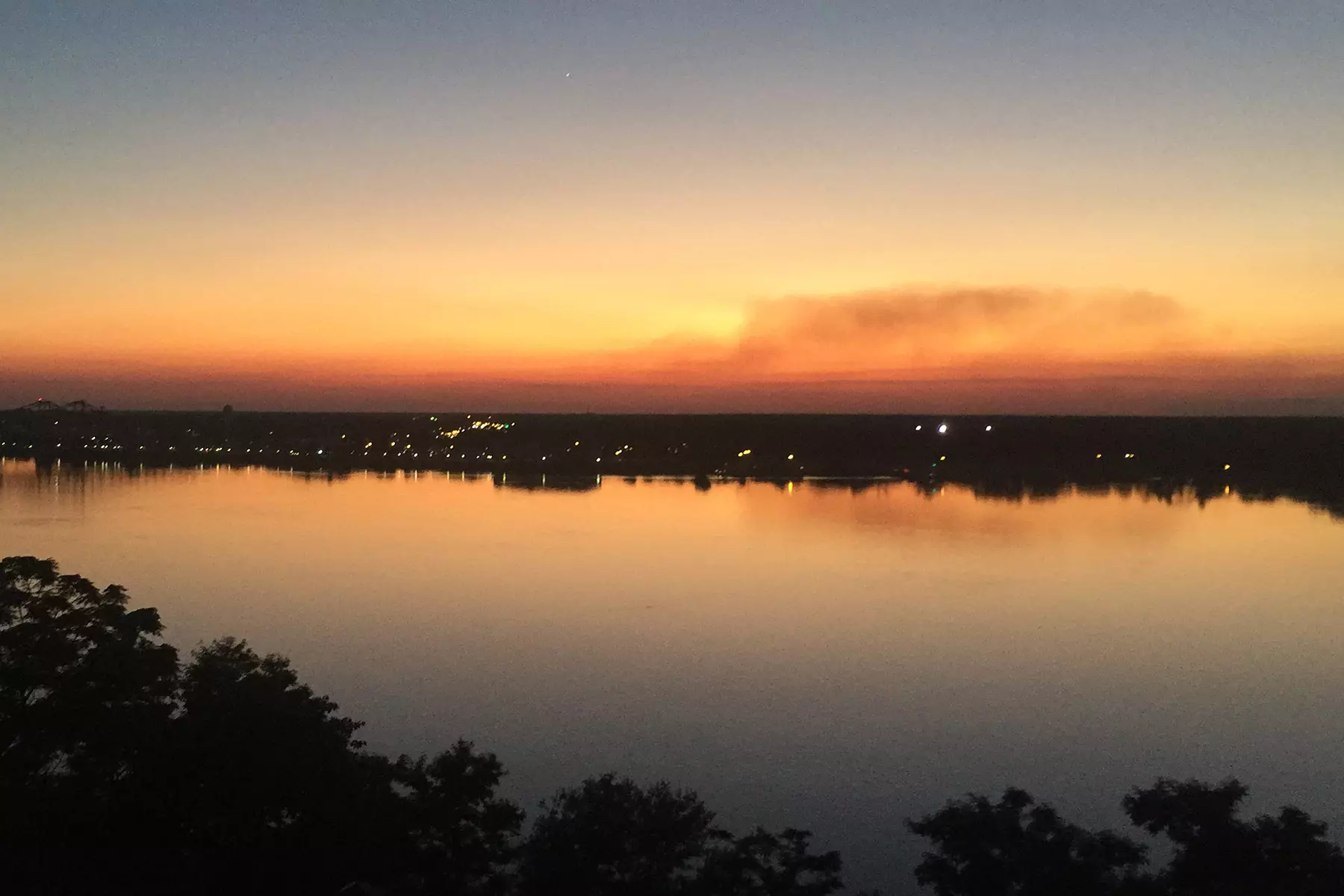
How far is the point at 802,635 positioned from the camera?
47.6ft

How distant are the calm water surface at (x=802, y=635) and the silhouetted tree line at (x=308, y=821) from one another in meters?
2.04

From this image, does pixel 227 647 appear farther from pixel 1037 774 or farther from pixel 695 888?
pixel 1037 774

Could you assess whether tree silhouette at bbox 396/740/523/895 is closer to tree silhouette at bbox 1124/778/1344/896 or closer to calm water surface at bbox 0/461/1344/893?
calm water surface at bbox 0/461/1344/893

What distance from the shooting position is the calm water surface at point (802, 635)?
9.14 m

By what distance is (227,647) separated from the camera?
19.0ft

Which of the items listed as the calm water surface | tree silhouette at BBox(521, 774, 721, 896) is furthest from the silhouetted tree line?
the calm water surface

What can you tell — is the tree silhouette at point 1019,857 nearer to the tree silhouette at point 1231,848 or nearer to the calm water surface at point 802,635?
the tree silhouette at point 1231,848

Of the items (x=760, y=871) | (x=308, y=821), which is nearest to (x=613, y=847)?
(x=760, y=871)

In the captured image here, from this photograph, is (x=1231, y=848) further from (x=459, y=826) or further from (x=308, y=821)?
(x=308, y=821)

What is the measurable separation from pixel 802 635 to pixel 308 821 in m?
10.3

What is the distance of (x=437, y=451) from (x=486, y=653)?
40.6 meters

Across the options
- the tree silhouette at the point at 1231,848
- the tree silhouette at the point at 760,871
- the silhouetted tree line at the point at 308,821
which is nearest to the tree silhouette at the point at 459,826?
the silhouetted tree line at the point at 308,821

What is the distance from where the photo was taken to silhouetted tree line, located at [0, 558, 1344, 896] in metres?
4.64

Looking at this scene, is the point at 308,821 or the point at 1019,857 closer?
the point at 308,821
